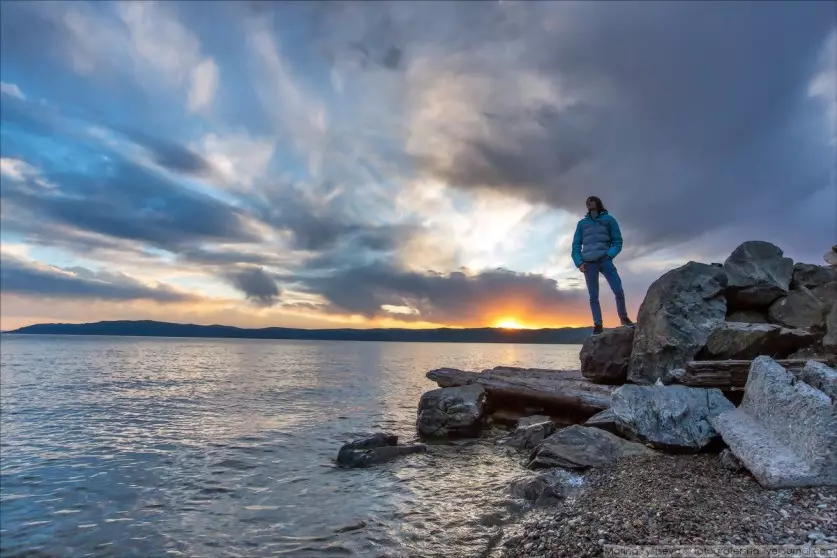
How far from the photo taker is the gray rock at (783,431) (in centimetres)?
548

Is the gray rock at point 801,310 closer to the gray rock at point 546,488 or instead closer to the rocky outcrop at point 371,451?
the gray rock at point 546,488

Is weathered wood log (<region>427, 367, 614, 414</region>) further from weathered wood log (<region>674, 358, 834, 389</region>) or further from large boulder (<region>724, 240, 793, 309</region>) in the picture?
large boulder (<region>724, 240, 793, 309</region>)

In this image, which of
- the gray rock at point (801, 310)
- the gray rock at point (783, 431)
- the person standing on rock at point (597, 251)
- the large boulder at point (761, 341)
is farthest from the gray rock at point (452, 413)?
the gray rock at point (801, 310)

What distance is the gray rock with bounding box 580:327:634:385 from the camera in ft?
45.5

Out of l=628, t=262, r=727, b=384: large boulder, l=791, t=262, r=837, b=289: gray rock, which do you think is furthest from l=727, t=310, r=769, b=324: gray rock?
l=791, t=262, r=837, b=289: gray rock

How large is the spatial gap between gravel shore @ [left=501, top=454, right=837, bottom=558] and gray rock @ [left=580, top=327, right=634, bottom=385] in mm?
6029

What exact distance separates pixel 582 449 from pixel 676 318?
4.62 m

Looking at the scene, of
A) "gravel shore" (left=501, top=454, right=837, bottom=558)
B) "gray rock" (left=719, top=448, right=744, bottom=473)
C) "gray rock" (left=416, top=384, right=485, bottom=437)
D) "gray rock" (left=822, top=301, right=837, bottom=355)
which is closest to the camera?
"gravel shore" (left=501, top=454, right=837, bottom=558)

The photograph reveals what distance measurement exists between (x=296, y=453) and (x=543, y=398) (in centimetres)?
921

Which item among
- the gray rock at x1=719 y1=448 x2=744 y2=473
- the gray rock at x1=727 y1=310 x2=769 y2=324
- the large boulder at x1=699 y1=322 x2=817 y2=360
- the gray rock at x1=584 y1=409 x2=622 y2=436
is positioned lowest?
the gray rock at x1=584 y1=409 x2=622 y2=436

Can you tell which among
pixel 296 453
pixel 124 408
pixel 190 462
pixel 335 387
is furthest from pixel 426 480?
pixel 335 387

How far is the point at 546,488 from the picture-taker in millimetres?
9055

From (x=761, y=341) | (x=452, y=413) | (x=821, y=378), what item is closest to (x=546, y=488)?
(x=821, y=378)

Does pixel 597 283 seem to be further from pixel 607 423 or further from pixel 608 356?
pixel 607 423
